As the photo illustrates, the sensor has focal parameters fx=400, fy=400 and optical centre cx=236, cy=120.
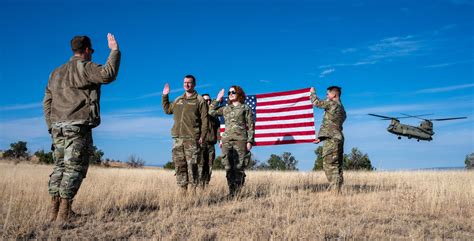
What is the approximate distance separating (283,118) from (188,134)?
420 cm

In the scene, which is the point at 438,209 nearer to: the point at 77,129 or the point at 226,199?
the point at 226,199

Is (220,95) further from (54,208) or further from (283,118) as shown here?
(54,208)

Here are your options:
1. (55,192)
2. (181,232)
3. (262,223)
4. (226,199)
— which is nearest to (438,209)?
(262,223)

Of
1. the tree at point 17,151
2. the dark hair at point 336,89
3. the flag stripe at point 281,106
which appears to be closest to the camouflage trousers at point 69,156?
the dark hair at point 336,89

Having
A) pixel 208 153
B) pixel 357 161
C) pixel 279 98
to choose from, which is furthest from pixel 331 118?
pixel 357 161

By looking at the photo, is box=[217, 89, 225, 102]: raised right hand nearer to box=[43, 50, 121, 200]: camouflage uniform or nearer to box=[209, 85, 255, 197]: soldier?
box=[209, 85, 255, 197]: soldier

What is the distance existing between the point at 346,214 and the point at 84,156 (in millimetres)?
4073

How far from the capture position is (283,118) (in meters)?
11.7

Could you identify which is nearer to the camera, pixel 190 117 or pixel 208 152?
pixel 190 117

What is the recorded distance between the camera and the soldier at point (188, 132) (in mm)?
8273

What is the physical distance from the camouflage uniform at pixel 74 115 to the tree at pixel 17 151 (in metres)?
37.8

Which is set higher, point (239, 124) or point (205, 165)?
point (239, 124)

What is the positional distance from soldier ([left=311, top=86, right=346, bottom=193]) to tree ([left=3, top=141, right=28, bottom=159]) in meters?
37.5

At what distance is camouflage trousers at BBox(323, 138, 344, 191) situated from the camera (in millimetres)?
8664
